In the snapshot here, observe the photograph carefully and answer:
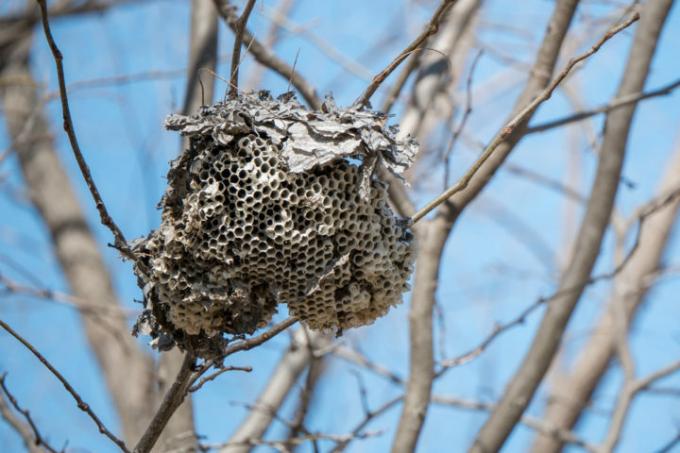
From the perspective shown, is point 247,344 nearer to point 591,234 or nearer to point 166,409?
point 166,409

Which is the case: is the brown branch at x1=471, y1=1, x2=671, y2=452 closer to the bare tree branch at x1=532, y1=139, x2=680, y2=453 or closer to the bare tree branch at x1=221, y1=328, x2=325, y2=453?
the bare tree branch at x1=221, y1=328, x2=325, y2=453

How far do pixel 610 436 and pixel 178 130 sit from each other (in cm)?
302

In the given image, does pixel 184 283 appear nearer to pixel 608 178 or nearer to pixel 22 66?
pixel 608 178

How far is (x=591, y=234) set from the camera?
4.00m

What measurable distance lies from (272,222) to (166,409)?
1.99ft

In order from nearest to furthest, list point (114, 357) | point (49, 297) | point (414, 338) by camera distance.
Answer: point (414, 338) → point (49, 297) → point (114, 357)

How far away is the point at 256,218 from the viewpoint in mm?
2180

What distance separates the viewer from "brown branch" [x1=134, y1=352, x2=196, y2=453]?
92.7 inches

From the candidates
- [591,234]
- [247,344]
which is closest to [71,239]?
[591,234]

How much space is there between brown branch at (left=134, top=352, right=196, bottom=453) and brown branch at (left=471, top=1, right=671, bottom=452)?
66.9 inches

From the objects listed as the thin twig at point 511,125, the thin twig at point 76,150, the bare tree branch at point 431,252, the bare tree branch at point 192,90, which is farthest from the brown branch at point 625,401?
the thin twig at point 76,150

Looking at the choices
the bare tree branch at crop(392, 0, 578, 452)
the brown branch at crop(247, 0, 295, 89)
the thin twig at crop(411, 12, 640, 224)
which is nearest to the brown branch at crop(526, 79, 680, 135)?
the bare tree branch at crop(392, 0, 578, 452)

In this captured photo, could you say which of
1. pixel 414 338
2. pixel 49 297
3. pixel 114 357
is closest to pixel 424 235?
pixel 414 338

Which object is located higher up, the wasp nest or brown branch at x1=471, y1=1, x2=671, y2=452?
brown branch at x1=471, y1=1, x2=671, y2=452
